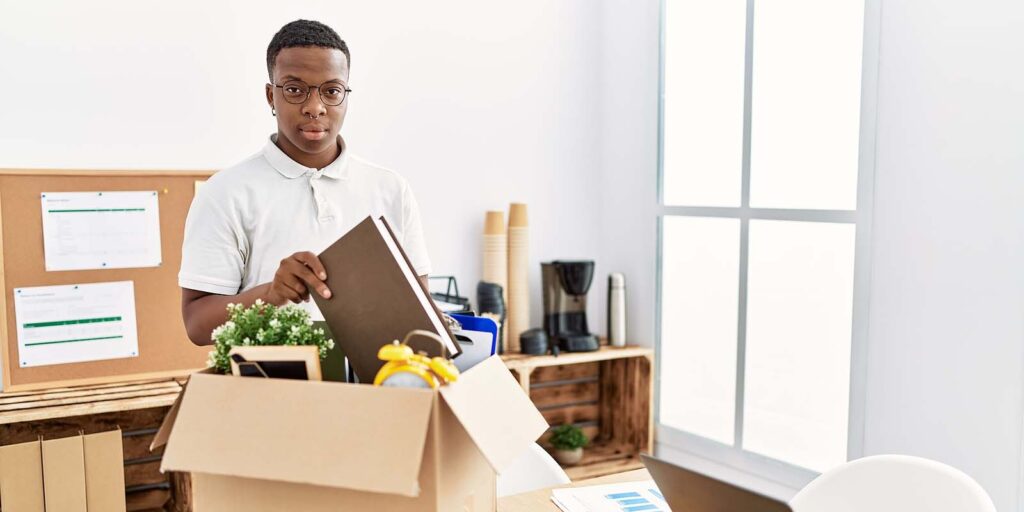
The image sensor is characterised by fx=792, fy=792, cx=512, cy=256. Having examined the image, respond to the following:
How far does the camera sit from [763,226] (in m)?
3.00

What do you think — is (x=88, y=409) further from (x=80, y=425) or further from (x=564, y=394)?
(x=564, y=394)

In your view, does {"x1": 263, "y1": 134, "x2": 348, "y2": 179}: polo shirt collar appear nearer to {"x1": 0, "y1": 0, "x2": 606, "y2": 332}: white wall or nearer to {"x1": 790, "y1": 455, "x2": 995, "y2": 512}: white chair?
{"x1": 790, "y1": 455, "x2": 995, "y2": 512}: white chair

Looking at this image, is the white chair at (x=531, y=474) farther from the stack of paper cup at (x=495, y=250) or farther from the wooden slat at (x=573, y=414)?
the wooden slat at (x=573, y=414)

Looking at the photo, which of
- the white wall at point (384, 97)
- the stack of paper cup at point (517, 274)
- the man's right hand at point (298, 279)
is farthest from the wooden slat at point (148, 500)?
the man's right hand at point (298, 279)

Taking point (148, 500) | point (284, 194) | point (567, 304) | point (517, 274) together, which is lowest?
point (148, 500)

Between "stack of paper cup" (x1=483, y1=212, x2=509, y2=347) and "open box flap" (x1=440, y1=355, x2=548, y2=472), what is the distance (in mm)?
2158

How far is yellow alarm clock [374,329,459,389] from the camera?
3.04 ft

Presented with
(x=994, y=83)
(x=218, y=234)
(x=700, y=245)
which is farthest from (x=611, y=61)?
(x=218, y=234)

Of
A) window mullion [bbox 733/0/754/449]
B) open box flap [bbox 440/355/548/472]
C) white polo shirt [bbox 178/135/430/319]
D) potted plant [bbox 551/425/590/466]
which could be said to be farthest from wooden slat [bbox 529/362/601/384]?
open box flap [bbox 440/355/548/472]

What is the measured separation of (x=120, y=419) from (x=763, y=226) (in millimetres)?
2385

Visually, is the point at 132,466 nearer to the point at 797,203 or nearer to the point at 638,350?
the point at 638,350

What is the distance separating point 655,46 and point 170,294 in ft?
7.12

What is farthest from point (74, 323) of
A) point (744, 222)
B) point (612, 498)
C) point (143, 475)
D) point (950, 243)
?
point (950, 243)

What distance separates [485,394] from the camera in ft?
3.35
